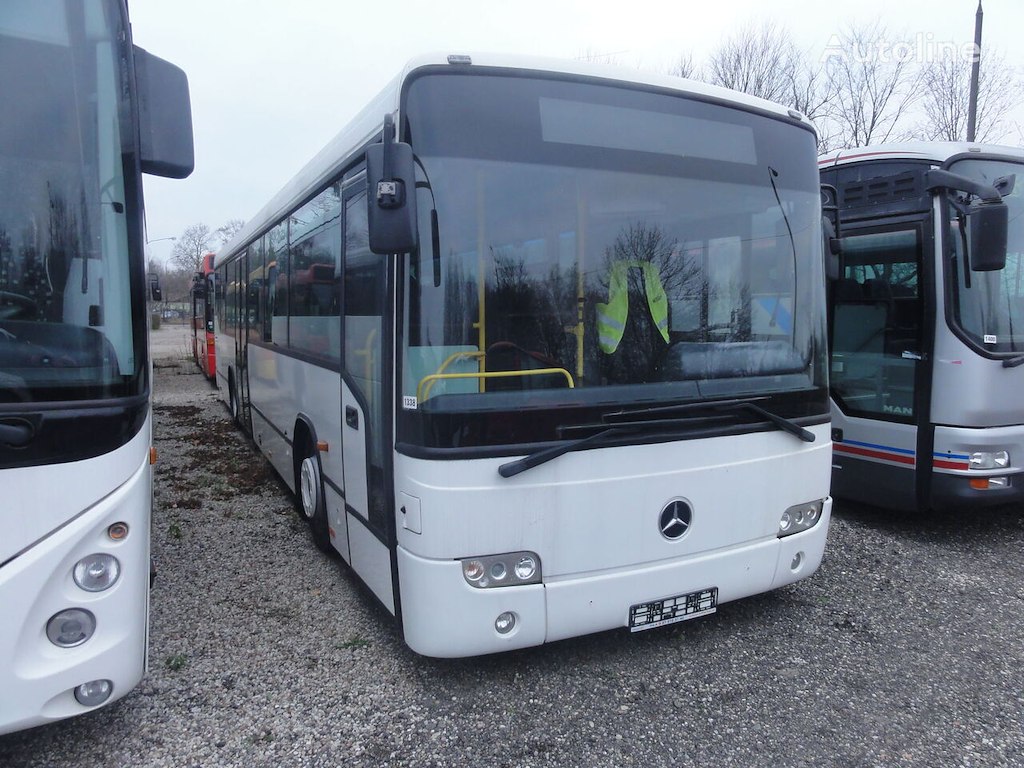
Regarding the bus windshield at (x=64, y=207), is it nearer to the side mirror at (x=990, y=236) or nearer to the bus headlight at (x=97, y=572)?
the bus headlight at (x=97, y=572)

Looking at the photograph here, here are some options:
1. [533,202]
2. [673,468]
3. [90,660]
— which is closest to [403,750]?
[90,660]

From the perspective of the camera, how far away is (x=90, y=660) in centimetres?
250

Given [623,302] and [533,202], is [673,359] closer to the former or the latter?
[623,302]

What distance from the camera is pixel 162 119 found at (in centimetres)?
278

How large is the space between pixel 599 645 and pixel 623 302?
6.22ft

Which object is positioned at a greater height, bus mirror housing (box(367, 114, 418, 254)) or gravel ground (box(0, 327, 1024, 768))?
bus mirror housing (box(367, 114, 418, 254))

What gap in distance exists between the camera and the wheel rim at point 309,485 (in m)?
4.90

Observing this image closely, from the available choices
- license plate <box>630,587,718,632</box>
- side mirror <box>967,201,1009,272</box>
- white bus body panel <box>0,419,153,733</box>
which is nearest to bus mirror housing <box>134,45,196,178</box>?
white bus body panel <box>0,419,153,733</box>

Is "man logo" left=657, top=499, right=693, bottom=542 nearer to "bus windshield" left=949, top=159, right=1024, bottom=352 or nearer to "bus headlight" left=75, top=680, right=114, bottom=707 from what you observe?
"bus headlight" left=75, top=680, right=114, bottom=707

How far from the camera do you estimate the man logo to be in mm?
3340

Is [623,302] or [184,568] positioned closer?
[623,302]

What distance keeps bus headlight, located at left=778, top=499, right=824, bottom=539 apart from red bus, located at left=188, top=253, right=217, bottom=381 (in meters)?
12.7

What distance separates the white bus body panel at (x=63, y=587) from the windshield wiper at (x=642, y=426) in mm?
1476

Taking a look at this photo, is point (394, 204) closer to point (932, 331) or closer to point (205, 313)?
point (932, 331)
